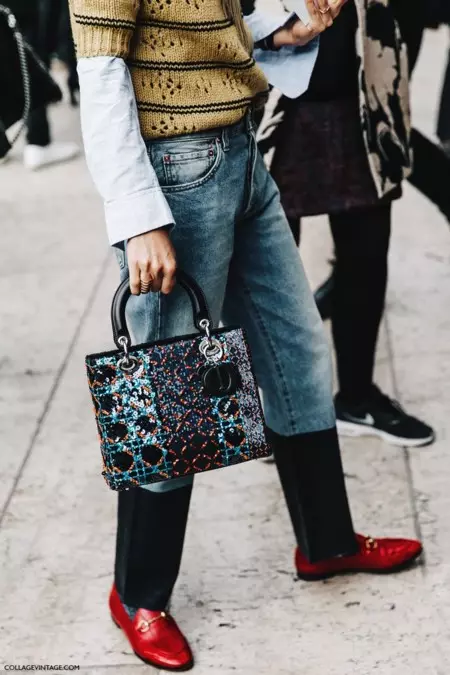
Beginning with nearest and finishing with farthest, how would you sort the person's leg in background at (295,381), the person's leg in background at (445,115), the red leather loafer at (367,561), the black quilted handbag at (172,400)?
the black quilted handbag at (172,400) → the person's leg in background at (295,381) → the red leather loafer at (367,561) → the person's leg in background at (445,115)

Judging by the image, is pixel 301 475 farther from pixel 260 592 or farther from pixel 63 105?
pixel 63 105

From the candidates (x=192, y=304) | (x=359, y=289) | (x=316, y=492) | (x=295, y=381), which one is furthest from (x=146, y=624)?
(x=359, y=289)

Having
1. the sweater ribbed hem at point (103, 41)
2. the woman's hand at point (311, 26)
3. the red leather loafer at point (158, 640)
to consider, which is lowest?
the red leather loafer at point (158, 640)

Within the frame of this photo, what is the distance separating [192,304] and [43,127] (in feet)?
16.6

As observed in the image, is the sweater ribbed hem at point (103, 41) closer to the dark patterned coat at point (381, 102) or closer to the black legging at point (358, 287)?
the dark patterned coat at point (381, 102)

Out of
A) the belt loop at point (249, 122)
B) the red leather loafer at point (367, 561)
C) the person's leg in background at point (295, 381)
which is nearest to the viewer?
the belt loop at point (249, 122)

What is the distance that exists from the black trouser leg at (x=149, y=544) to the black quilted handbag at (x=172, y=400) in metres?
0.33

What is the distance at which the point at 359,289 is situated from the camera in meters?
3.05

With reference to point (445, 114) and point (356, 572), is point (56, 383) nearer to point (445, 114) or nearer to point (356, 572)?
point (356, 572)

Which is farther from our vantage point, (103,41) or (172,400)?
(172,400)

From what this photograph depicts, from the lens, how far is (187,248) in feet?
6.45

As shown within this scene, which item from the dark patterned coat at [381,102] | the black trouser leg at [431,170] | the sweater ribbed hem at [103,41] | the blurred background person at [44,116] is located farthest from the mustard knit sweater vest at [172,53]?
the blurred background person at [44,116]

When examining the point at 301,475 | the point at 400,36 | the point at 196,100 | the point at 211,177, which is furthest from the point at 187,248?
the point at 400,36

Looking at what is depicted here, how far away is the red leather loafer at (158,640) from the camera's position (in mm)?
2309
